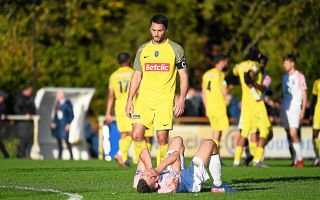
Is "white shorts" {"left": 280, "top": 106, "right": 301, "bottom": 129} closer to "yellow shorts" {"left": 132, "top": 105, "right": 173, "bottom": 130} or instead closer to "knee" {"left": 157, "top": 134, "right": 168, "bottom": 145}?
"knee" {"left": 157, "top": 134, "right": 168, "bottom": 145}

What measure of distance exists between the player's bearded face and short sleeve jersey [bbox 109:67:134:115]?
310 inches

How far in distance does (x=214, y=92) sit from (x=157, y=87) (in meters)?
9.10

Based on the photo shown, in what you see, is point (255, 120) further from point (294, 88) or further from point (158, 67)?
point (158, 67)

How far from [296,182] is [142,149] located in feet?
10.7

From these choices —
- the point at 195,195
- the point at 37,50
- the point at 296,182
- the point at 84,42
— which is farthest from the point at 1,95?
the point at 195,195

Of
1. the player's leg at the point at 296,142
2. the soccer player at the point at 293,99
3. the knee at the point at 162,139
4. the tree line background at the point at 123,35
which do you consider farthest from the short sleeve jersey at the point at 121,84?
the tree line background at the point at 123,35

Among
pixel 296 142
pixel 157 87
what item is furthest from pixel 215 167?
pixel 296 142

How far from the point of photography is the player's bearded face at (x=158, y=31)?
16.1 m

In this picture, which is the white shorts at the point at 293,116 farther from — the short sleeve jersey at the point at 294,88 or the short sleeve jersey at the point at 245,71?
the short sleeve jersey at the point at 245,71

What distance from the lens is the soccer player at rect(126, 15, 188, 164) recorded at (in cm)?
1620

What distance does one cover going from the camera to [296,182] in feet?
59.4

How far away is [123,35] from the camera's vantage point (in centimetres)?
4272

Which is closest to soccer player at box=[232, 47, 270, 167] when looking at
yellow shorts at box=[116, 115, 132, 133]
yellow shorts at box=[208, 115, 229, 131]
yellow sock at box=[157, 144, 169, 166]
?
yellow shorts at box=[208, 115, 229, 131]

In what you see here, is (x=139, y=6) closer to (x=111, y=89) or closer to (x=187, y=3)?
(x=187, y=3)
